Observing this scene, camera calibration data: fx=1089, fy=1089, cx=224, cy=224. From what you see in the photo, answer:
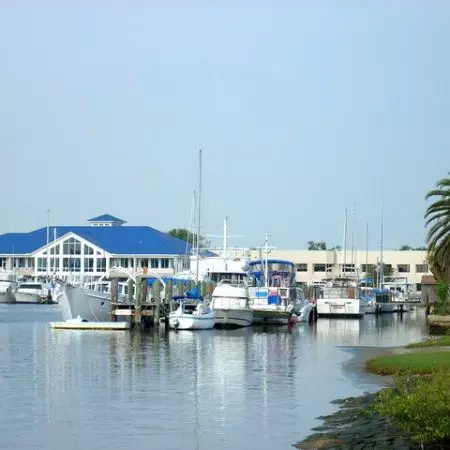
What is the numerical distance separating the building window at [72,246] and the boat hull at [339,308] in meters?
67.4

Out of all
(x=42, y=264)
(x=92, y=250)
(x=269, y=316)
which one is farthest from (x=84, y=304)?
(x=42, y=264)

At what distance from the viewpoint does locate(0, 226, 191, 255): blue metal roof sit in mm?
159375

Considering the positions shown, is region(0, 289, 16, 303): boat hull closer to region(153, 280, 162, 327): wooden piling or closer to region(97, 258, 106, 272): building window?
region(97, 258, 106, 272): building window

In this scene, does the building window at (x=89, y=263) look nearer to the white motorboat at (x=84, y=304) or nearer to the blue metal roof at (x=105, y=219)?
the blue metal roof at (x=105, y=219)

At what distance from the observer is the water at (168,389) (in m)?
25.5

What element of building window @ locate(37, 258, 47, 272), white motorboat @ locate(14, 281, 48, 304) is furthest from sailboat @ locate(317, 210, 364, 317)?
building window @ locate(37, 258, 47, 272)

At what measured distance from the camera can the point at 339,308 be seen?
98125mm

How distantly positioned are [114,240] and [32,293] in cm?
2476

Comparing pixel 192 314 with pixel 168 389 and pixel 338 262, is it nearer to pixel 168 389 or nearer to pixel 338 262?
pixel 168 389

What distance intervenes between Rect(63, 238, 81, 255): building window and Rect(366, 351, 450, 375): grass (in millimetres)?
119540

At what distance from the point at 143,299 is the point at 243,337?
1267 centimetres

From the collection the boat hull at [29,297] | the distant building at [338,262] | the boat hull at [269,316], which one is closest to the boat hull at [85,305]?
the boat hull at [269,316]

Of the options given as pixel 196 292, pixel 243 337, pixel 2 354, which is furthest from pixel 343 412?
pixel 196 292

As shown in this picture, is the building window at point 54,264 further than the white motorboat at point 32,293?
Yes
